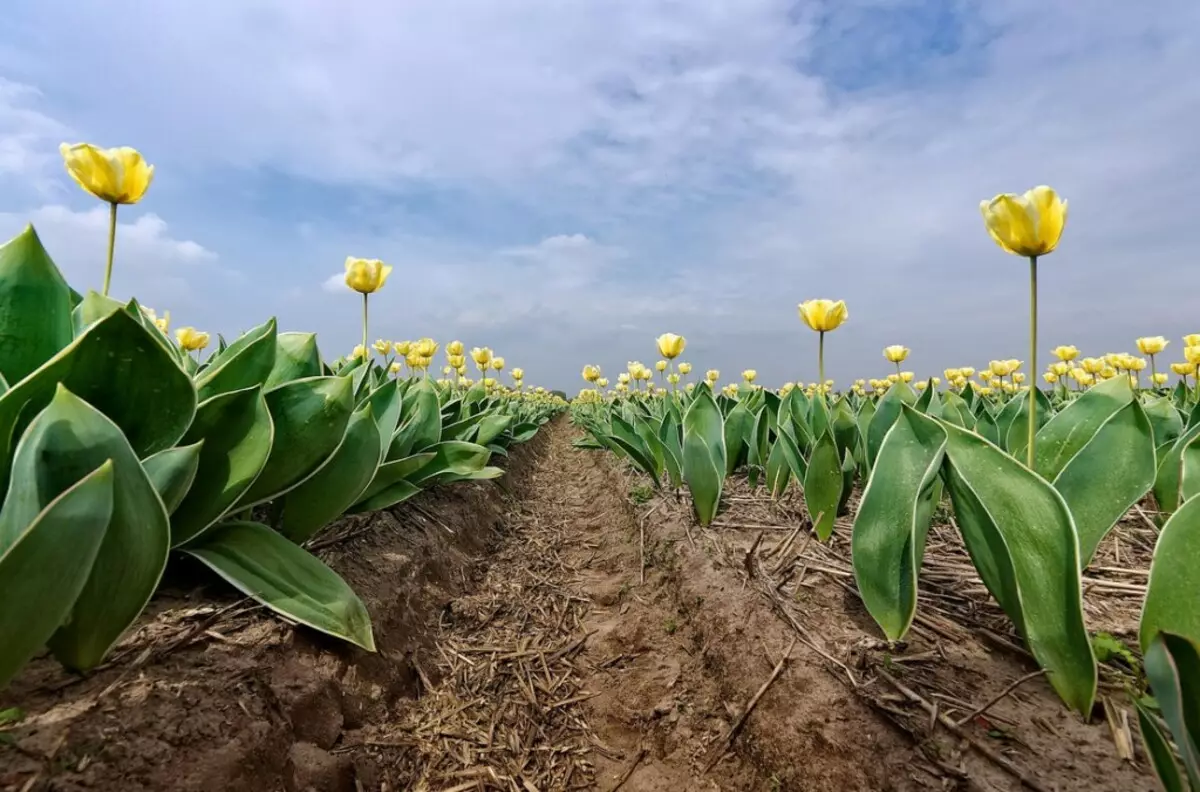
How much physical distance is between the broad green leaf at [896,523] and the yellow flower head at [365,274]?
9.80ft

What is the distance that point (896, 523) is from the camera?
1.49m

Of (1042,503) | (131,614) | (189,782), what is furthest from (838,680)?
(131,614)

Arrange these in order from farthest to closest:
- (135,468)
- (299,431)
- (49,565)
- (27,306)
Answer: (299,431)
(27,306)
(135,468)
(49,565)

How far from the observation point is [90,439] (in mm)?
1030

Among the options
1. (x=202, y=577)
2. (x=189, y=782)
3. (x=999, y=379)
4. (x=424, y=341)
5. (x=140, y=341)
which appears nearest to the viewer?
(x=189, y=782)

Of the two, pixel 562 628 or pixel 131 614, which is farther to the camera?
pixel 562 628

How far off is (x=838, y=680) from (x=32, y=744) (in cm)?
157

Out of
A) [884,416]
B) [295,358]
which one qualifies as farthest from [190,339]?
[884,416]

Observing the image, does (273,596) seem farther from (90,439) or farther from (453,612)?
(453,612)

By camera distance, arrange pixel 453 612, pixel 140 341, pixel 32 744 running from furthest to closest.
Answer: pixel 453 612 → pixel 140 341 → pixel 32 744

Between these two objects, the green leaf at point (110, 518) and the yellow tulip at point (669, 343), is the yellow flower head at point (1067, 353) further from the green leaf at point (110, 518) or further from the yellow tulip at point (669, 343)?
the green leaf at point (110, 518)

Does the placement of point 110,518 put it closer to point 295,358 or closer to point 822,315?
point 295,358

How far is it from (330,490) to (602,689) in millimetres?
1141

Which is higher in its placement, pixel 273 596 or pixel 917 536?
pixel 917 536
